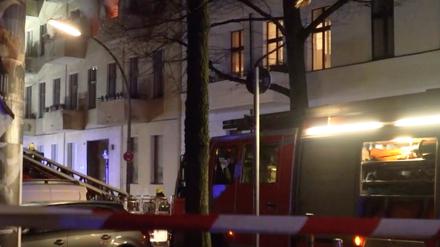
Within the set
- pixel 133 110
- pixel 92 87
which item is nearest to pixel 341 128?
pixel 133 110

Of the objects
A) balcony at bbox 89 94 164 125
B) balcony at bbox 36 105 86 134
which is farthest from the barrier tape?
balcony at bbox 36 105 86 134

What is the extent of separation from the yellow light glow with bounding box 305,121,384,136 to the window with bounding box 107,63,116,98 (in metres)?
22.9

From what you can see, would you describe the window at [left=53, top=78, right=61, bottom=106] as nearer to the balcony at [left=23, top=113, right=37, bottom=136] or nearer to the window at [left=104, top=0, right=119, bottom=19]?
the balcony at [left=23, top=113, right=37, bottom=136]

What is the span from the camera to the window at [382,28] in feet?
63.1

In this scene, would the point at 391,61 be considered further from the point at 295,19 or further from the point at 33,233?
the point at 33,233

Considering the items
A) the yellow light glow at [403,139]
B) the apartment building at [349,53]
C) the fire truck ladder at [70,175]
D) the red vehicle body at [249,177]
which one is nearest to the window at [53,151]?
the apartment building at [349,53]

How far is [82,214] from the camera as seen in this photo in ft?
12.5

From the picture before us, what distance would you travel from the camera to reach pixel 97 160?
34.5m

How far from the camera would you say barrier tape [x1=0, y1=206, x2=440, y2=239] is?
3428 millimetres

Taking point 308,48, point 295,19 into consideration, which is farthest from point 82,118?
point 295,19

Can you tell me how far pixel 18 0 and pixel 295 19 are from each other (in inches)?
470

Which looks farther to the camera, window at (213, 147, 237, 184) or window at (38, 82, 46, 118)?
window at (38, 82, 46, 118)

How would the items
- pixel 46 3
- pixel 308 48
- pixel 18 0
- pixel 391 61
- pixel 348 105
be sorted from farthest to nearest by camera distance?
pixel 46 3
pixel 308 48
pixel 391 61
pixel 348 105
pixel 18 0

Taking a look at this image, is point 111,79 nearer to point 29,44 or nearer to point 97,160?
point 97,160
